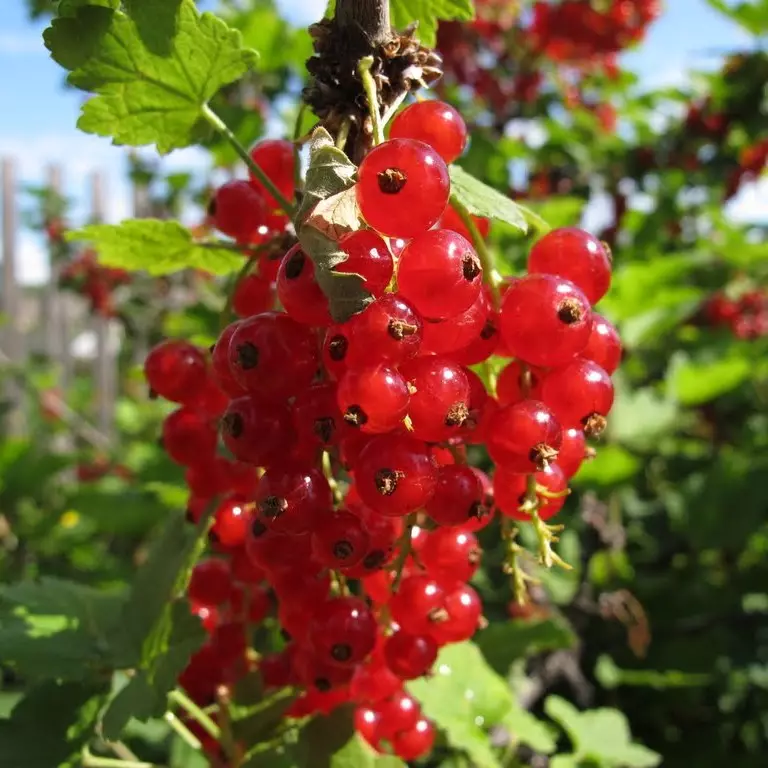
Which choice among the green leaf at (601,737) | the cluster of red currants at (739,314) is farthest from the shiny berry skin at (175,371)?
the cluster of red currants at (739,314)

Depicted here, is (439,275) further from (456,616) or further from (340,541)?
(456,616)

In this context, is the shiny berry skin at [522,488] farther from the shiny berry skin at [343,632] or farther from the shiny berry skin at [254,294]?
the shiny berry skin at [254,294]

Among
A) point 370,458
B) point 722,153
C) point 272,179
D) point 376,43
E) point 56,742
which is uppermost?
point 722,153

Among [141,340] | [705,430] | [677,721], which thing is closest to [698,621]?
[677,721]

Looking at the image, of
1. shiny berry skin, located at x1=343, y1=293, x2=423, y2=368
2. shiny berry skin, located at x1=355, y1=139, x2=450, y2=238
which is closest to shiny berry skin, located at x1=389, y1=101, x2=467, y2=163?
shiny berry skin, located at x1=355, y1=139, x2=450, y2=238

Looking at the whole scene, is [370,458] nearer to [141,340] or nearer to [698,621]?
[698,621]
